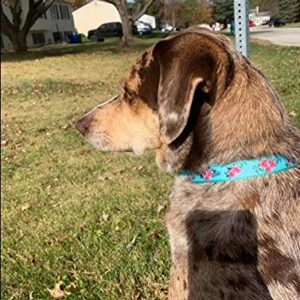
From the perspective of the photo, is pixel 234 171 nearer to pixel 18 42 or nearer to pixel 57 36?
pixel 18 42

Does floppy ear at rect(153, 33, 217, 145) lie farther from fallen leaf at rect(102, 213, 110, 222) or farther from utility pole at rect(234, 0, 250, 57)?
fallen leaf at rect(102, 213, 110, 222)

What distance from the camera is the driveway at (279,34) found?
4.45 m

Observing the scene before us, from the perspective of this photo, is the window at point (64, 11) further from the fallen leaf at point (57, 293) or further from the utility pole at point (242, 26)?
the fallen leaf at point (57, 293)

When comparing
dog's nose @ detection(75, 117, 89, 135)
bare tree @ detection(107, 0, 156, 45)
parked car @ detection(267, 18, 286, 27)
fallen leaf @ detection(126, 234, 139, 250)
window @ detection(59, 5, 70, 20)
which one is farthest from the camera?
window @ detection(59, 5, 70, 20)

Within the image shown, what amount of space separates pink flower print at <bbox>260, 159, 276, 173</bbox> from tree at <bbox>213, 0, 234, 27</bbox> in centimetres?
265

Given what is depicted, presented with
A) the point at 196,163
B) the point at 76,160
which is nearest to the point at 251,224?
the point at 196,163

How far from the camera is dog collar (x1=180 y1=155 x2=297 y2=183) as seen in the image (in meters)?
2.33

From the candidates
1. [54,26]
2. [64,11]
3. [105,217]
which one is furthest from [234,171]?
[64,11]

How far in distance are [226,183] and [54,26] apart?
60.5 metres

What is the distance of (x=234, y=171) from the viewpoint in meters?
2.37

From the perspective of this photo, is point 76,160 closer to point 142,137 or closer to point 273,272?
point 142,137

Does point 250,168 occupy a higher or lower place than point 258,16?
lower

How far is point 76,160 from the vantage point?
269 inches

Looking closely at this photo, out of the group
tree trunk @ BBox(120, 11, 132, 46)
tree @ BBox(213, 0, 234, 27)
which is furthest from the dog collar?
tree trunk @ BBox(120, 11, 132, 46)
